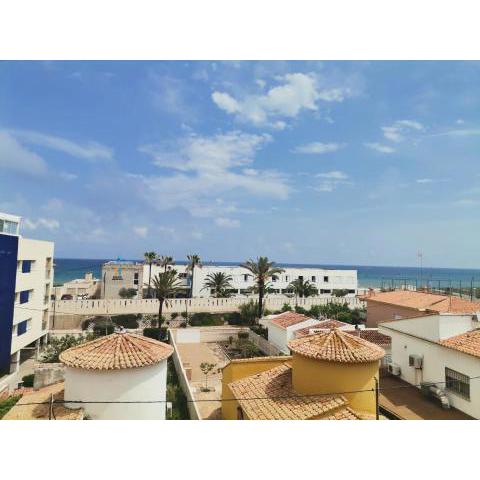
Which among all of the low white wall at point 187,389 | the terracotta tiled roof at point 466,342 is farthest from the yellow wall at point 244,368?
the terracotta tiled roof at point 466,342

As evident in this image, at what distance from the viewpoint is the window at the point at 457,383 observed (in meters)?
14.0

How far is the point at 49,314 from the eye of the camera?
29.8 m

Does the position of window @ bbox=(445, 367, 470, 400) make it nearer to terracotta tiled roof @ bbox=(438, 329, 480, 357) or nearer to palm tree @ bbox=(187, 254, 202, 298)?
terracotta tiled roof @ bbox=(438, 329, 480, 357)

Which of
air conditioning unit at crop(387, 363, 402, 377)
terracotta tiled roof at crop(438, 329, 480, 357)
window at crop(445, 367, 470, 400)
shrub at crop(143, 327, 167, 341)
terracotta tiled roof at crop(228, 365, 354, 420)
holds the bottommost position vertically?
shrub at crop(143, 327, 167, 341)

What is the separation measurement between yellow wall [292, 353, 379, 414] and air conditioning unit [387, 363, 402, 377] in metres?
9.01

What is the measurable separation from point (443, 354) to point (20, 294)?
24846 millimetres

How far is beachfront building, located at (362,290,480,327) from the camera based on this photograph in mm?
23123

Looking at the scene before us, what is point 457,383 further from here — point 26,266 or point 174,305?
point 174,305

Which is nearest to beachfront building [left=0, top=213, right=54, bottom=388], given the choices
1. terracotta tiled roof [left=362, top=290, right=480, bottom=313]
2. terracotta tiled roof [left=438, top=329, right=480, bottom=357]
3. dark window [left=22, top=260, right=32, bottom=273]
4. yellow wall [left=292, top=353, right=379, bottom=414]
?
dark window [left=22, top=260, right=32, bottom=273]

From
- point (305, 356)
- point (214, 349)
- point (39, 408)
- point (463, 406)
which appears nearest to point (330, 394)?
point (305, 356)

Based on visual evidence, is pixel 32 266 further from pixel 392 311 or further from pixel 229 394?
pixel 392 311

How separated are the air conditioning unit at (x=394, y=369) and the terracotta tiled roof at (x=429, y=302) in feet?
16.2

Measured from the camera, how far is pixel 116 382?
10.3m

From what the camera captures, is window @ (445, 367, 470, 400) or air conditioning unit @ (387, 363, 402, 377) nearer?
window @ (445, 367, 470, 400)
